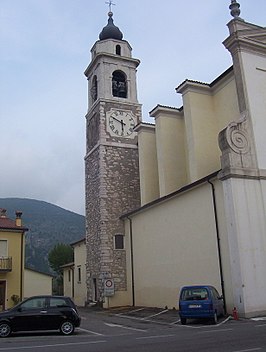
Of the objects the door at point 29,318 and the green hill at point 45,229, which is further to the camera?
the green hill at point 45,229

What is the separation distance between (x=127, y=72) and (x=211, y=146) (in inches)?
430

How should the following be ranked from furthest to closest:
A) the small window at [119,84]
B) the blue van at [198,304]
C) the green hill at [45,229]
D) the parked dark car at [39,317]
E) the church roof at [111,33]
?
the green hill at [45,229], the church roof at [111,33], the small window at [119,84], the blue van at [198,304], the parked dark car at [39,317]

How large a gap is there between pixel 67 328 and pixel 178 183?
14.0m

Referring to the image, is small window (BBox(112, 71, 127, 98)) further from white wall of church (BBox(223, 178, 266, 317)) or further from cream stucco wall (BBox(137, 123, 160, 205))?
white wall of church (BBox(223, 178, 266, 317))

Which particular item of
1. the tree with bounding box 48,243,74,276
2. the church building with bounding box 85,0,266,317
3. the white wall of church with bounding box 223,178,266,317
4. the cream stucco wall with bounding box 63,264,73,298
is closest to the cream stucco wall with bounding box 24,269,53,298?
the cream stucco wall with bounding box 63,264,73,298

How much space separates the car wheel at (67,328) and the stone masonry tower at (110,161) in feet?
38.1

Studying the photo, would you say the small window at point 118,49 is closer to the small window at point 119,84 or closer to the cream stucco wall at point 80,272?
the small window at point 119,84

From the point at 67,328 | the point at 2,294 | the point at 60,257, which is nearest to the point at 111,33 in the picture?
the point at 2,294

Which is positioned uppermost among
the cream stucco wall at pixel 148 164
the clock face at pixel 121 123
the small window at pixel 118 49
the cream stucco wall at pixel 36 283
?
the small window at pixel 118 49

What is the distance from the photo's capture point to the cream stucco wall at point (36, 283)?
37469 mm

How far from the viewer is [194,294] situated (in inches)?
563

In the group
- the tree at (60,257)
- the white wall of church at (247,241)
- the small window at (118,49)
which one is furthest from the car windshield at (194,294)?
the tree at (60,257)

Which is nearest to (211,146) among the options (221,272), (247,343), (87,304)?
(221,272)

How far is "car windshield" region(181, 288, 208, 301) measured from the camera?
14.1 meters
